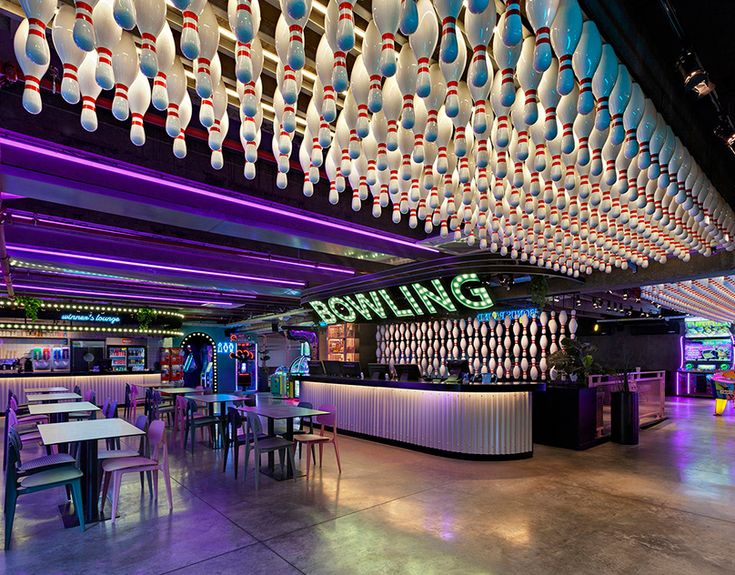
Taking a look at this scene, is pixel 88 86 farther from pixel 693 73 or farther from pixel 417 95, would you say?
pixel 693 73

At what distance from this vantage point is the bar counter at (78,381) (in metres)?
11.8

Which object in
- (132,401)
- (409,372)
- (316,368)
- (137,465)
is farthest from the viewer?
(132,401)

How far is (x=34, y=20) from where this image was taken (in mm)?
1613

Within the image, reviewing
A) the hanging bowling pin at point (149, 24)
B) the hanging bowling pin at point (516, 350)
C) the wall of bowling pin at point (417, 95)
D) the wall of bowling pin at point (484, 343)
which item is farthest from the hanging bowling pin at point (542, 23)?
the hanging bowling pin at point (516, 350)

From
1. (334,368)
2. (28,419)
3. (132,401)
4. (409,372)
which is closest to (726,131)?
(409,372)

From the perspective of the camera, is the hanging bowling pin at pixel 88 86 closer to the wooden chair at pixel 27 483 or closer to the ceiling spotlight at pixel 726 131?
the wooden chair at pixel 27 483

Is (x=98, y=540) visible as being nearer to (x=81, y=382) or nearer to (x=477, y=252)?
(x=477, y=252)

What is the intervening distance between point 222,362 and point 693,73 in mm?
20384

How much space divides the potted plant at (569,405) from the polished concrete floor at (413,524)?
1137 mm

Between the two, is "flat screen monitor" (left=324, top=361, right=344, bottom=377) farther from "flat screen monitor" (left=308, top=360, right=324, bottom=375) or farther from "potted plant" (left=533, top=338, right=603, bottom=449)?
"potted plant" (left=533, top=338, right=603, bottom=449)

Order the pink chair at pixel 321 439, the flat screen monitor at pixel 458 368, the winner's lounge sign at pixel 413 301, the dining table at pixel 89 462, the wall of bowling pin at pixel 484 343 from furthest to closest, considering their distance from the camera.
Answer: the wall of bowling pin at pixel 484 343
the flat screen monitor at pixel 458 368
the winner's lounge sign at pixel 413 301
the pink chair at pixel 321 439
the dining table at pixel 89 462

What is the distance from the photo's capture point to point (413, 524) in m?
4.28

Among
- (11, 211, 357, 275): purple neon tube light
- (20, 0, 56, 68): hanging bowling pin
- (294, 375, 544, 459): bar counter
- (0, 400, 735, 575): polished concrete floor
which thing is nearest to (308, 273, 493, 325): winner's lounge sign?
(11, 211, 357, 275): purple neon tube light

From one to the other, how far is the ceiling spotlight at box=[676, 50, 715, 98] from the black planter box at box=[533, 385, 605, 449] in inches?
226
